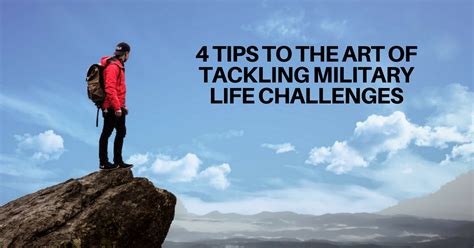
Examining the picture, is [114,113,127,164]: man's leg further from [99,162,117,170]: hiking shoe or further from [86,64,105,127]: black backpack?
[86,64,105,127]: black backpack

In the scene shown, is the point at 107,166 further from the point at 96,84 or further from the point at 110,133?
the point at 96,84

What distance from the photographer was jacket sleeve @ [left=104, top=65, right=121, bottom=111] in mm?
19500

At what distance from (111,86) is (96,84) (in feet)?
1.82

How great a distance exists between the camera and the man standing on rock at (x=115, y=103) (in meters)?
19.5

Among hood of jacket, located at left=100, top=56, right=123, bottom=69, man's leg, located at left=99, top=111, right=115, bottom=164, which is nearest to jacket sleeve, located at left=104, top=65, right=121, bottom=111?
hood of jacket, located at left=100, top=56, right=123, bottom=69

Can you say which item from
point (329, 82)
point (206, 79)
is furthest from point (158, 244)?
point (329, 82)

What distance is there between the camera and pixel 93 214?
19719 millimetres

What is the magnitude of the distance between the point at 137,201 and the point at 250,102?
382 inches

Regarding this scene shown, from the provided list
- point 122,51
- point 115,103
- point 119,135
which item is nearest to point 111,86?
point 115,103

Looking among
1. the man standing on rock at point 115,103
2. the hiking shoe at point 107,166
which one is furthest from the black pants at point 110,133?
the hiking shoe at point 107,166

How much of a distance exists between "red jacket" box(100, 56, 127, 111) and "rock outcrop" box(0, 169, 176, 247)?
2666 millimetres

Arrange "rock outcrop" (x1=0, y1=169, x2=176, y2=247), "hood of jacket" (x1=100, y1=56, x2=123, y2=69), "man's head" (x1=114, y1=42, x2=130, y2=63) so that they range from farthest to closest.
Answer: "man's head" (x1=114, y1=42, x2=130, y2=63), "hood of jacket" (x1=100, y1=56, x2=123, y2=69), "rock outcrop" (x1=0, y1=169, x2=176, y2=247)

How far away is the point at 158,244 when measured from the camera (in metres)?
21.6

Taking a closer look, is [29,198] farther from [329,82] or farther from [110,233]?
[329,82]
